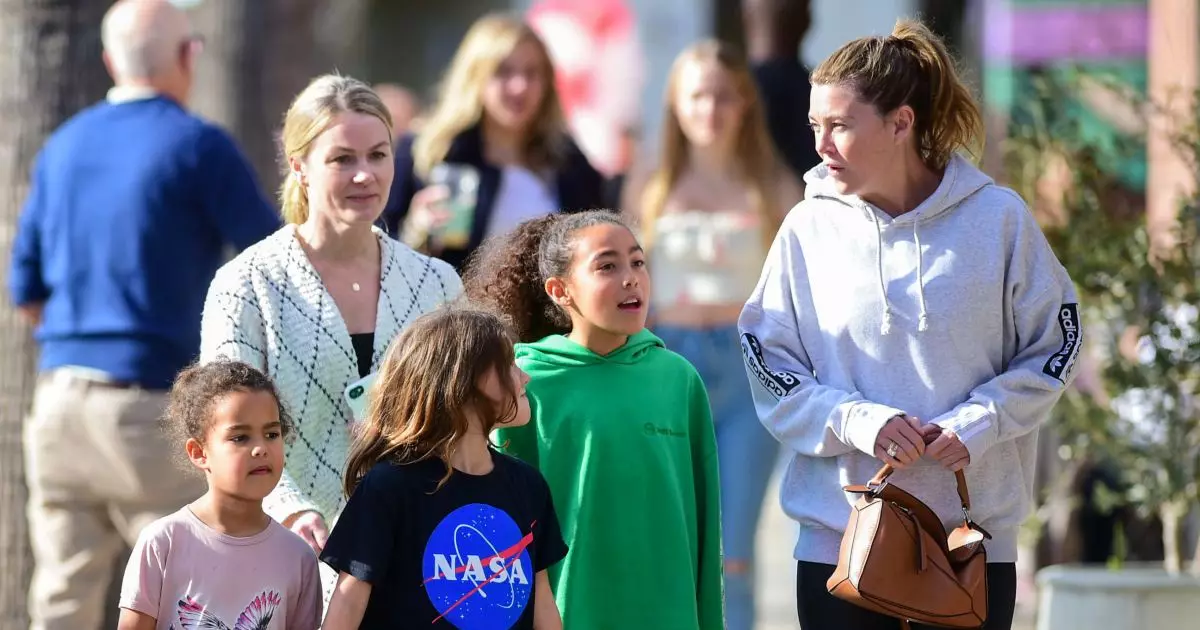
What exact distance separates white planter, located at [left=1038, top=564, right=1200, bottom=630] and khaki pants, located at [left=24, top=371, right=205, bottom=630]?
2.57 metres

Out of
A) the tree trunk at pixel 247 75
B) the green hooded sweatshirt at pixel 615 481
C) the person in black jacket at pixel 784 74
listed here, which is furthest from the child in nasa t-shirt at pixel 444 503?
the tree trunk at pixel 247 75

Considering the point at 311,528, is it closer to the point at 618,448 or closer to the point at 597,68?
the point at 618,448

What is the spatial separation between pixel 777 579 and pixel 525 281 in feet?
17.2

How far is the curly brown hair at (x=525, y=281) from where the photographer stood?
454 centimetres

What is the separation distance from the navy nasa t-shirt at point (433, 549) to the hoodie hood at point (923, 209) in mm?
855

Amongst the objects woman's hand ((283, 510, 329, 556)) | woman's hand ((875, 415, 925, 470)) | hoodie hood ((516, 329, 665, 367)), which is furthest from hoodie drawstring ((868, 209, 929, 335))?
woman's hand ((283, 510, 329, 556))

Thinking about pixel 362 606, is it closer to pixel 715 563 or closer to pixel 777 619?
Answer: pixel 715 563

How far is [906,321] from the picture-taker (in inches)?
156

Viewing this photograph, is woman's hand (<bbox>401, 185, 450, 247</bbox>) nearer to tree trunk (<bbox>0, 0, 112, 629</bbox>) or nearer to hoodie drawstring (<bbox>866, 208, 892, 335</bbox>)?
tree trunk (<bbox>0, 0, 112, 629</bbox>)

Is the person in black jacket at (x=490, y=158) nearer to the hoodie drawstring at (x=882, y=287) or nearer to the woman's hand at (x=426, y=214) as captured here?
the woman's hand at (x=426, y=214)

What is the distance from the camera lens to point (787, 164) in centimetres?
702

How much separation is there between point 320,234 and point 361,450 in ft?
2.32

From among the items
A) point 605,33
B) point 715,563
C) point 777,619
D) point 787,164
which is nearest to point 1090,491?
point 777,619

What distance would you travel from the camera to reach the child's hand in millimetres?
4082
